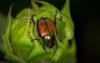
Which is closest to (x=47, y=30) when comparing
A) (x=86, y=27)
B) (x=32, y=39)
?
(x=32, y=39)

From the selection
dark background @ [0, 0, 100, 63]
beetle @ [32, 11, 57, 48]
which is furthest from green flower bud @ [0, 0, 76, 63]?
dark background @ [0, 0, 100, 63]

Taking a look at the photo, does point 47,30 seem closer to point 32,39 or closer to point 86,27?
point 32,39

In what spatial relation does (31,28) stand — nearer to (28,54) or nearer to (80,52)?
Result: (28,54)

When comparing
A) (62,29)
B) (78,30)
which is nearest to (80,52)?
(78,30)

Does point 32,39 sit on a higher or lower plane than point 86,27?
higher

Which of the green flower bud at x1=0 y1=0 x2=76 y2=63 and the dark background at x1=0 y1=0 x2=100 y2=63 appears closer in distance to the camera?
the green flower bud at x1=0 y1=0 x2=76 y2=63

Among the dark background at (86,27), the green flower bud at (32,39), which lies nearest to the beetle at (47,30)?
the green flower bud at (32,39)

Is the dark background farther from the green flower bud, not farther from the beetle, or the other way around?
the beetle
